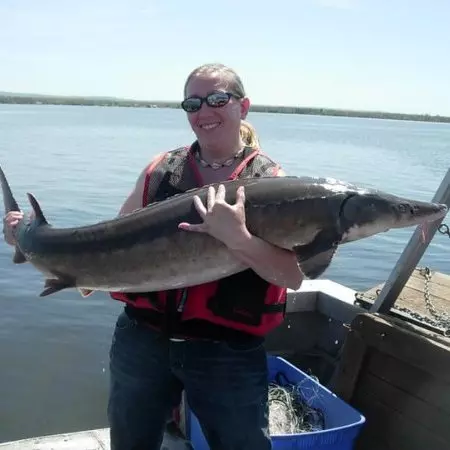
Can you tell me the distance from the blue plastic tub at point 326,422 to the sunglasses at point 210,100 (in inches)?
72.9

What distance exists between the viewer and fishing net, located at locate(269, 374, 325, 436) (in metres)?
4.40

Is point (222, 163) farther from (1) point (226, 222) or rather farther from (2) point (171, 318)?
(2) point (171, 318)

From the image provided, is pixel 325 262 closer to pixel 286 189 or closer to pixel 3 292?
pixel 286 189

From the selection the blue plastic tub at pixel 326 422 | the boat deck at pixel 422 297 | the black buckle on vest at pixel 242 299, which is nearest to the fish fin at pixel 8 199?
the black buckle on vest at pixel 242 299

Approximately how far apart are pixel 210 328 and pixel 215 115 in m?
1.11

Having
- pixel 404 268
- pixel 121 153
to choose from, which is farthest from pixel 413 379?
pixel 121 153

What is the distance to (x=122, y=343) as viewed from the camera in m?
3.25

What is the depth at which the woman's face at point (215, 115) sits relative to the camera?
3131mm

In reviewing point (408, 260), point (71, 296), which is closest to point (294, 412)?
point (408, 260)

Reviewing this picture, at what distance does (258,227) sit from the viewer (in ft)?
9.91

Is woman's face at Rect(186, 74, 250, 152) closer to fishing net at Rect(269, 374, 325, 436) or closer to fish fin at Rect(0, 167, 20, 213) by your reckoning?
→ fish fin at Rect(0, 167, 20, 213)

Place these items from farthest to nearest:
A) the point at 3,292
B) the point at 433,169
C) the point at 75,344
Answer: the point at 433,169 < the point at 3,292 < the point at 75,344

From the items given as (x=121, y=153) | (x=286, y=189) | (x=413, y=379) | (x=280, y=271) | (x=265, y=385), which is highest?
(x=286, y=189)

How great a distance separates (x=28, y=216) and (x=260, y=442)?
81.0 inches
